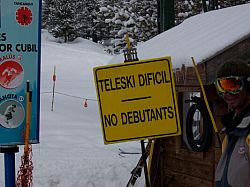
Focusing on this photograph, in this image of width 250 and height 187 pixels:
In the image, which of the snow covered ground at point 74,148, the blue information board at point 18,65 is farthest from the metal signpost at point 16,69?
the snow covered ground at point 74,148

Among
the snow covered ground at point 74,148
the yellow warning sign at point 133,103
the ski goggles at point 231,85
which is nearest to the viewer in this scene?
the ski goggles at point 231,85

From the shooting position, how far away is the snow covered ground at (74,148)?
939cm

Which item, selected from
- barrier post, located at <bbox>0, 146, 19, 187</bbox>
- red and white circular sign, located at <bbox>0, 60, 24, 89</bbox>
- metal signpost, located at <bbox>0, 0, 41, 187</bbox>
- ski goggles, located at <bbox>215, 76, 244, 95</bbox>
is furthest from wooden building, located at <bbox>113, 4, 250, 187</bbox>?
ski goggles, located at <bbox>215, 76, 244, 95</bbox>

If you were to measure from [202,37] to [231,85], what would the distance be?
333 centimetres

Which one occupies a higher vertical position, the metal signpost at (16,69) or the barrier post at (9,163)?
the metal signpost at (16,69)

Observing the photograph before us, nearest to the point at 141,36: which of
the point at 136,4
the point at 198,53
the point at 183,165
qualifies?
the point at 136,4

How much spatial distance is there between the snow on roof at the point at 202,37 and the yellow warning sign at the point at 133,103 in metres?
0.93

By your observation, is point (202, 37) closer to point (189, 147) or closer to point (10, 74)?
point (189, 147)

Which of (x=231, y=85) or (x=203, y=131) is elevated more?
(x=231, y=85)

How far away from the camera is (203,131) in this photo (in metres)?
6.43

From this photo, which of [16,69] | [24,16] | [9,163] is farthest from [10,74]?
[9,163]

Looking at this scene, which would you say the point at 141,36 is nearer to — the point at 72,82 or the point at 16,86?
the point at 72,82

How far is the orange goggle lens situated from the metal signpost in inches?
86.1

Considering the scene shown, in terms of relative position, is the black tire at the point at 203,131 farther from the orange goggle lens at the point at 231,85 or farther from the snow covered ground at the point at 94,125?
the orange goggle lens at the point at 231,85
